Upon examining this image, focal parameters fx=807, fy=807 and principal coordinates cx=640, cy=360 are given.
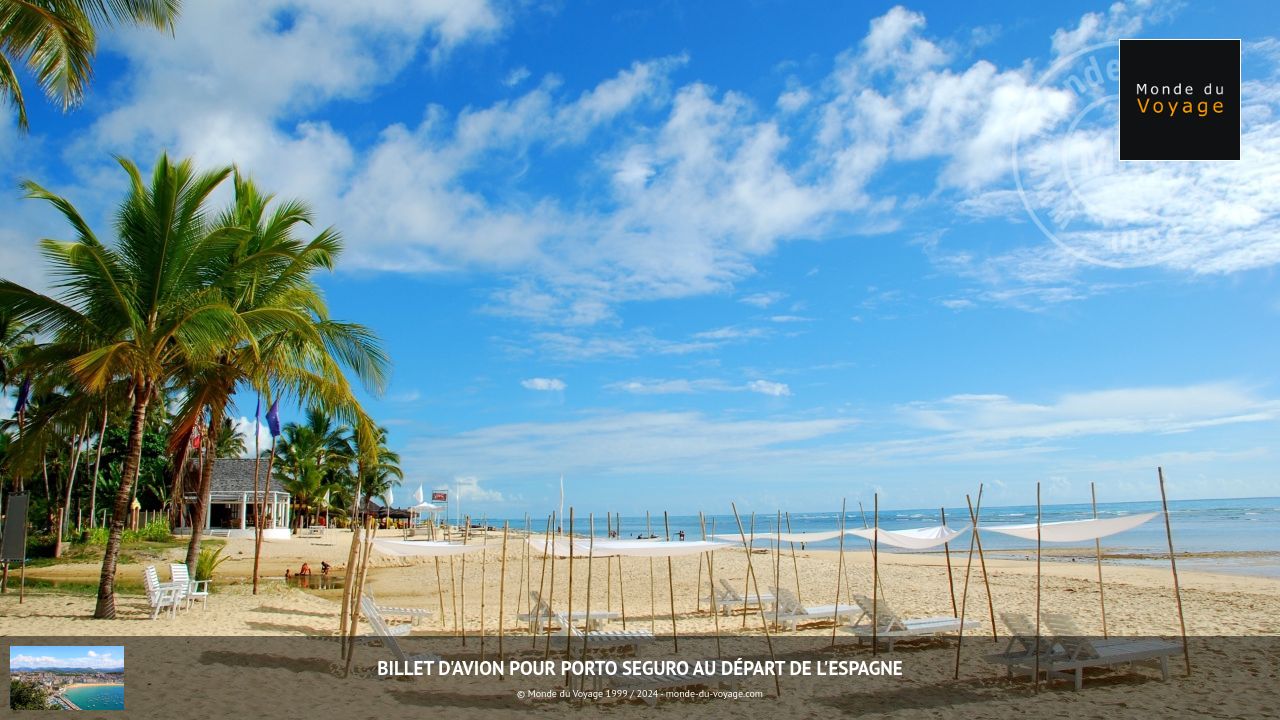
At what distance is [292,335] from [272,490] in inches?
1135

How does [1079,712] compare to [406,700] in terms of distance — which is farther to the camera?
[406,700]

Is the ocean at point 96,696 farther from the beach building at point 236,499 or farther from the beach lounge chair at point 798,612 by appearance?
the beach building at point 236,499

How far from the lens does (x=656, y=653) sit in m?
10.2

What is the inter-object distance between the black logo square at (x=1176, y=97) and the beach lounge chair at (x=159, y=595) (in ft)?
43.3

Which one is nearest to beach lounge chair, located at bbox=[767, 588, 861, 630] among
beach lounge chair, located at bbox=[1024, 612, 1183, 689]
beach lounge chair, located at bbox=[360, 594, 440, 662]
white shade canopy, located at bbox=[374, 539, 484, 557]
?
beach lounge chair, located at bbox=[1024, 612, 1183, 689]

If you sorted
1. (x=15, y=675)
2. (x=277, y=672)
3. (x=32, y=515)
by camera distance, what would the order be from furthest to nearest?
(x=32, y=515)
(x=277, y=672)
(x=15, y=675)

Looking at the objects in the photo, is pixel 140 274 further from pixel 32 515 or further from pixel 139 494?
pixel 139 494

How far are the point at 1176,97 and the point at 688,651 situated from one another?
8.64m

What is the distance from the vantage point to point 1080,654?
26.0 feet

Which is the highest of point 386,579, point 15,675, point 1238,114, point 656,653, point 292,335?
point 1238,114

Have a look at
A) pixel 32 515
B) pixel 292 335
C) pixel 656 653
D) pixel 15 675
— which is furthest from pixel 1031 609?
pixel 32 515

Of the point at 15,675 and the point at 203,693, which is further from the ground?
the point at 15,675

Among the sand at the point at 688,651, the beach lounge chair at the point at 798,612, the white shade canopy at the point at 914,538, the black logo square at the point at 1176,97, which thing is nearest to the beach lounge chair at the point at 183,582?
the sand at the point at 688,651

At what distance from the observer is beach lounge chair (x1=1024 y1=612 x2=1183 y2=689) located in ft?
25.6
